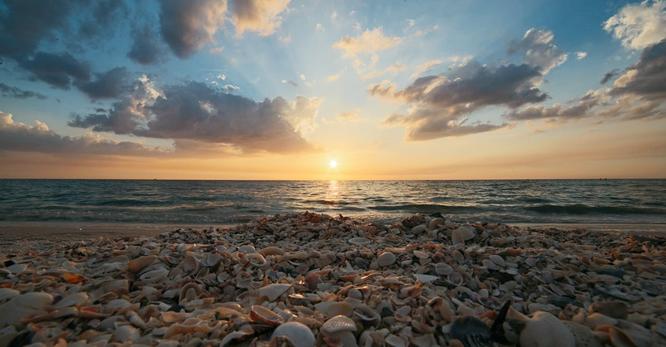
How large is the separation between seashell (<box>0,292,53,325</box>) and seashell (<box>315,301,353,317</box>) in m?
1.95

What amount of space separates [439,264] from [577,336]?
1556 mm

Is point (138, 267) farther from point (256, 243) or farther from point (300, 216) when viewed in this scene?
point (300, 216)

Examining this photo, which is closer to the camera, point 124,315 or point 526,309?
point 124,315

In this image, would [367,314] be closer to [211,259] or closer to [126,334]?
[126,334]

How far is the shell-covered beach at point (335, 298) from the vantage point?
69.7 inches

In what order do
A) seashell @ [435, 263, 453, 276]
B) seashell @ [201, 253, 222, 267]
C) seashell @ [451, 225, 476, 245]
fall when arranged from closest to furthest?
seashell @ [435, 263, 453, 276]
seashell @ [201, 253, 222, 267]
seashell @ [451, 225, 476, 245]

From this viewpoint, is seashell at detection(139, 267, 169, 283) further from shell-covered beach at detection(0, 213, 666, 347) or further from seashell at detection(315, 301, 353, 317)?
seashell at detection(315, 301, 353, 317)

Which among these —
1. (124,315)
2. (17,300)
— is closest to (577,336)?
(124,315)

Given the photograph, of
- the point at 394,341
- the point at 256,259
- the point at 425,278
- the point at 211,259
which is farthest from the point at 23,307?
the point at 425,278

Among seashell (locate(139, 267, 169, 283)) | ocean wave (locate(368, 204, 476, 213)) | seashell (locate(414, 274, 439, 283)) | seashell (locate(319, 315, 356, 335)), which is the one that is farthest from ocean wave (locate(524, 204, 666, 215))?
seashell (locate(139, 267, 169, 283))

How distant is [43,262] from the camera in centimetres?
359

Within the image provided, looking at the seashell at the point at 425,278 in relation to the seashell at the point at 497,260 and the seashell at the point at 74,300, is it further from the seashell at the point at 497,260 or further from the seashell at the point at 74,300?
the seashell at the point at 74,300

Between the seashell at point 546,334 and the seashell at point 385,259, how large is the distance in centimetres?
186

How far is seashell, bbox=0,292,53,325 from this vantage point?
1.91m
